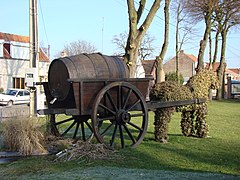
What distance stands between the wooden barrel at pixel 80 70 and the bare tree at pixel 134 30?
522 cm

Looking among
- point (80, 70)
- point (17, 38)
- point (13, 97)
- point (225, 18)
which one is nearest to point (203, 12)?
point (225, 18)

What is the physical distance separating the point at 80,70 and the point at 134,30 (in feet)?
21.3

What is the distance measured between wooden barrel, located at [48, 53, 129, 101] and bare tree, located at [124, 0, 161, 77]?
5218 mm

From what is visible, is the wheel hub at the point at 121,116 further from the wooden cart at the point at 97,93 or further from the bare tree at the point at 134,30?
the bare tree at the point at 134,30

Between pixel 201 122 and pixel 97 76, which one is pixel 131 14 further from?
pixel 97 76

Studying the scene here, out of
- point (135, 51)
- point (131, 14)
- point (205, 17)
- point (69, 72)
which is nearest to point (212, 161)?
point (69, 72)

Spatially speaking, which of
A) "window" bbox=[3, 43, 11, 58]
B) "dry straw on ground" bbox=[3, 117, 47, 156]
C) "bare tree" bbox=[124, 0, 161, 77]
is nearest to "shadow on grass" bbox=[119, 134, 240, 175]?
"dry straw on ground" bbox=[3, 117, 47, 156]

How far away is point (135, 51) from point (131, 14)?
4.85 feet

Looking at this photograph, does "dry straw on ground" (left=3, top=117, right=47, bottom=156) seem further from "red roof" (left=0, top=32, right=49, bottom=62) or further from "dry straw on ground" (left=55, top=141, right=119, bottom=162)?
"red roof" (left=0, top=32, right=49, bottom=62)

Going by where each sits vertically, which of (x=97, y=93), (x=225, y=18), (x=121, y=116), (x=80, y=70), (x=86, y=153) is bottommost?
(x=86, y=153)

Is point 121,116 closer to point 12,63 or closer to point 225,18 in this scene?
point 225,18

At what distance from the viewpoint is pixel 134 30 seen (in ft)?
48.5

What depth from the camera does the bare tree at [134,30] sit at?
578 inches

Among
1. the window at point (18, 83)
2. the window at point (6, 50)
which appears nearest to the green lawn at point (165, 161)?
the window at point (6, 50)
